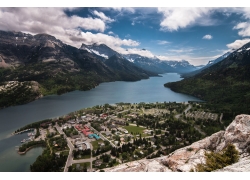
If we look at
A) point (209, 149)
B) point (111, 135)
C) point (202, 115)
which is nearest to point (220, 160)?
point (209, 149)

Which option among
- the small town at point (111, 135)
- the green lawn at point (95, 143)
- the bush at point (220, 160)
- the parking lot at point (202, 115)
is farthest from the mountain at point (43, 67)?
the bush at point (220, 160)

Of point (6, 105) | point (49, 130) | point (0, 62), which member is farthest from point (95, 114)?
point (0, 62)

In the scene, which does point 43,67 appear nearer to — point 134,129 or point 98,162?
point 134,129

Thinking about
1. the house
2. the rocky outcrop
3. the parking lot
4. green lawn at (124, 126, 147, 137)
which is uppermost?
the rocky outcrop

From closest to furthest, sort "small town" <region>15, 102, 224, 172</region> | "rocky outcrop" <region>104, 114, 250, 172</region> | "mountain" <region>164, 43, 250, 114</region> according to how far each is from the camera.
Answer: "rocky outcrop" <region>104, 114, 250, 172</region>, "small town" <region>15, 102, 224, 172</region>, "mountain" <region>164, 43, 250, 114</region>

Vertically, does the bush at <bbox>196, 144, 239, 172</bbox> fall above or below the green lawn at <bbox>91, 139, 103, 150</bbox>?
above

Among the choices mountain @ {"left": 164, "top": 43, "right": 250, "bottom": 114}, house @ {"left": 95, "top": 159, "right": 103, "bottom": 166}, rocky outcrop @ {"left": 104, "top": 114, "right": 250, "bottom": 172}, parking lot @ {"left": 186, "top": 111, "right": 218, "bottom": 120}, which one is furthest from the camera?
mountain @ {"left": 164, "top": 43, "right": 250, "bottom": 114}

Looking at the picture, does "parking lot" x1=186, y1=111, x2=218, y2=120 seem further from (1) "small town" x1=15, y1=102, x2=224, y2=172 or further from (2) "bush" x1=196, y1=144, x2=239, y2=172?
(2) "bush" x1=196, y1=144, x2=239, y2=172

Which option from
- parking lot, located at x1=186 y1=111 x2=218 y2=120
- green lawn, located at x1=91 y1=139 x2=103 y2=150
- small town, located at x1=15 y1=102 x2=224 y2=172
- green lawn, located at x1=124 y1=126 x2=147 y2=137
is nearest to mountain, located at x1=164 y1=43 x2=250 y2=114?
parking lot, located at x1=186 y1=111 x2=218 y2=120
